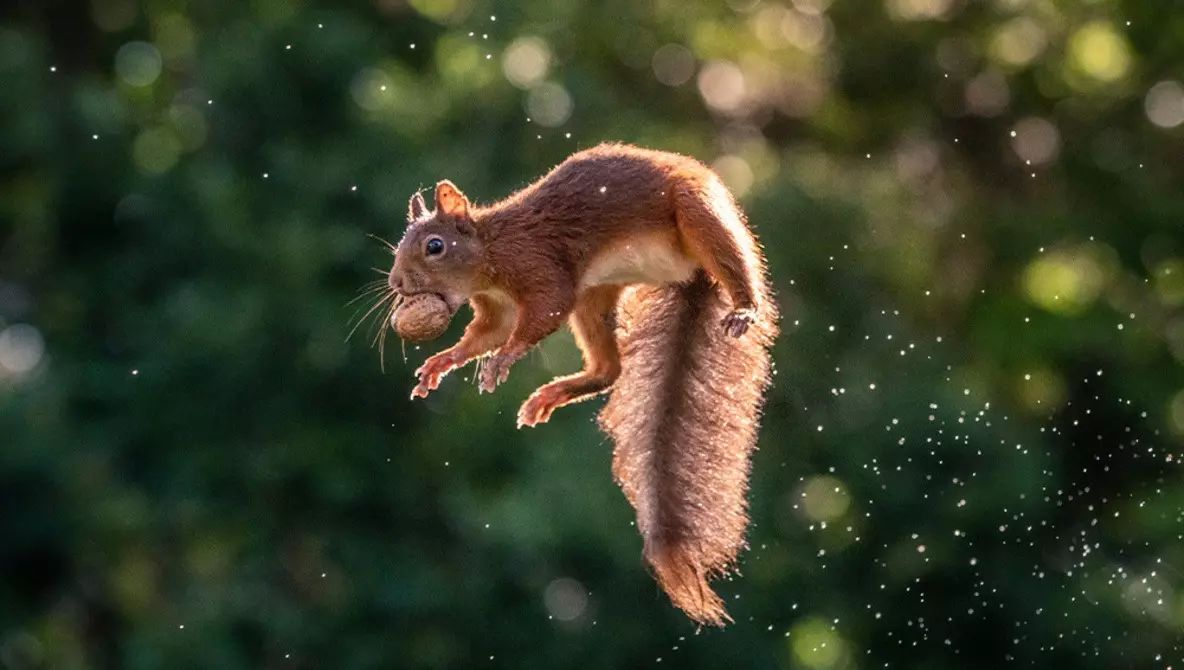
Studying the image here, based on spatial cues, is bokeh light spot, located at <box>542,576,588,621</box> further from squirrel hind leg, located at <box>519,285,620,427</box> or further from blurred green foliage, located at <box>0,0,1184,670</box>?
squirrel hind leg, located at <box>519,285,620,427</box>

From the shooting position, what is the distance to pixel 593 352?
2623 mm

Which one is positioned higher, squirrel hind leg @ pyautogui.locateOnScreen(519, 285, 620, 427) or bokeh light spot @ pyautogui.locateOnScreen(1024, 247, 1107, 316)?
squirrel hind leg @ pyautogui.locateOnScreen(519, 285, 620, 427)

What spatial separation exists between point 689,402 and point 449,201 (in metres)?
0.48

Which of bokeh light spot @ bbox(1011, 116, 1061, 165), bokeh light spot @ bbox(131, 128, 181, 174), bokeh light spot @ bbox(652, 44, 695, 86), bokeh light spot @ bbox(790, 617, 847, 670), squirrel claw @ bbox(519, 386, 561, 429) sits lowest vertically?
bokeh light spot @ bbox(790, 617, 847, 670)

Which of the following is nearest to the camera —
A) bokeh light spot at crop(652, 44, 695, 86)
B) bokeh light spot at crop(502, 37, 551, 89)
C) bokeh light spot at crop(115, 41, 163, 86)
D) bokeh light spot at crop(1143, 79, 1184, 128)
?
bokeh light spot at crop(502, 37, 551, 89)

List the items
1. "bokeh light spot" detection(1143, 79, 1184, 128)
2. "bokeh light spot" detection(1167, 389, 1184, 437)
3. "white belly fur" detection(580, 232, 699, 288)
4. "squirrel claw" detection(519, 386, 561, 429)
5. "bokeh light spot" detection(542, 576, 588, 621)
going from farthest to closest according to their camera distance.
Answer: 1. "bokeh light spot" detection(1143, 79, 1184, 128)
2. "bokeh light spot" detection(1167, 389, 1184, 437)
3. "bokeh light spot" detection(542, 576, 588, 621)
4. "squirrel claw" detection(519, 386, 561, 429)
5. "white belly fur" detection(580, 232, 699, 288)

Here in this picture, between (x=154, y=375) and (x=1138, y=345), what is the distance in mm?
6119

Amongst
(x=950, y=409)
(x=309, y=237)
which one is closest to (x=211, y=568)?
(x=309, y=237)

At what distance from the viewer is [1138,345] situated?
37.2 feet

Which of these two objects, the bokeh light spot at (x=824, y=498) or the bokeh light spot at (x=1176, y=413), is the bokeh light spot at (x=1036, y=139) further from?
the bokeh light spot at (x=824, y=498)

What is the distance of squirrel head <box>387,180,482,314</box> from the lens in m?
2.37

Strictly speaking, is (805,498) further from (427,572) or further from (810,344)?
(427,572)

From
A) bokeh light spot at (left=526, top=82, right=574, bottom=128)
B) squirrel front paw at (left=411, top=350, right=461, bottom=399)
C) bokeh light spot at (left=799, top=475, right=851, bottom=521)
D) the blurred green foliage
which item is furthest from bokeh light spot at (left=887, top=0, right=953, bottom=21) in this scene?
squirrel front paw at (left=411, top=350, right=461, bottom=399)

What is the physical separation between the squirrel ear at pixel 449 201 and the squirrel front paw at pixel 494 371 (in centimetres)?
21
